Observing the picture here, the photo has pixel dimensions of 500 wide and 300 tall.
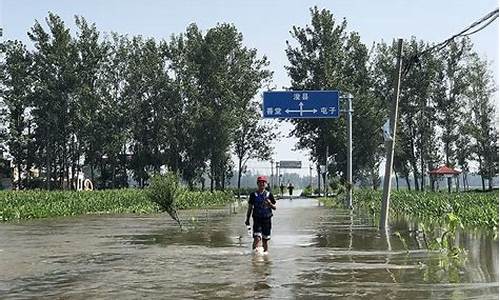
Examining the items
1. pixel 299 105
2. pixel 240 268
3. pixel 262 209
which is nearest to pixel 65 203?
pixel 299 105

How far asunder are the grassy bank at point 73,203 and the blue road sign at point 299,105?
5.68 meters

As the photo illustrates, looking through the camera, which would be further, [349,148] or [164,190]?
[349,148]

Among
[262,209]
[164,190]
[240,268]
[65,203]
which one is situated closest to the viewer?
[240,268]

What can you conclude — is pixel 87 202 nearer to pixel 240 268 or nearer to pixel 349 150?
pixel 349 150

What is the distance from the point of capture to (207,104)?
219 feet

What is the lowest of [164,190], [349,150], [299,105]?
[164,190]

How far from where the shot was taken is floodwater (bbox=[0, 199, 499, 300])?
9891 mm

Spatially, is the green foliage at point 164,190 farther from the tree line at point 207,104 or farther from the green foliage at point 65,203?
the tree line at point 207,104

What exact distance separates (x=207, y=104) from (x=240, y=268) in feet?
180

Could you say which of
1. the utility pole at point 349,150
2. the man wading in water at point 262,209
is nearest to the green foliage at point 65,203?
the utility pole at point 349,150

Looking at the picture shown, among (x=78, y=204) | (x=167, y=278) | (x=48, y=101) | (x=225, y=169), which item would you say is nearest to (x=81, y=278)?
(x=167, y=278)

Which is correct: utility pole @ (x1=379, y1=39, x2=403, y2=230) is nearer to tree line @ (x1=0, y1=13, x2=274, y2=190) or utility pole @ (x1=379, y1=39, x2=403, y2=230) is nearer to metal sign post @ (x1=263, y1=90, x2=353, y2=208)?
metal sign post @ (x1=263, y1=90, x2=353, y2=208)

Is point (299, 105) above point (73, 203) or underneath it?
above

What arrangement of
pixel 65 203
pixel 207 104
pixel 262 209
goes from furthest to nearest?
pixel 207 104 → pixel 65 203 → pixel 262 209
